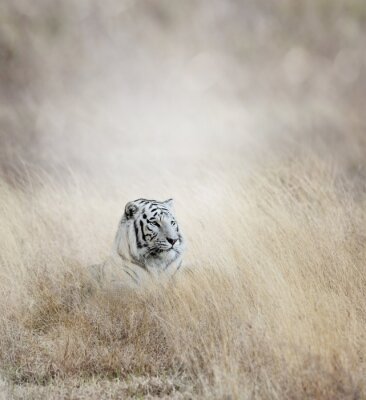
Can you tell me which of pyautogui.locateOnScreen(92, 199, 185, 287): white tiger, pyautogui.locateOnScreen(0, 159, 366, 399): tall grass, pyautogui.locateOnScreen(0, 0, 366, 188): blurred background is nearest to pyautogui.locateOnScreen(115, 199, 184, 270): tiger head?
pyautogui.locateOnScreen(92, 199, 185, 287): white tiger

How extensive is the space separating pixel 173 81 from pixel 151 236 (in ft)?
39.2

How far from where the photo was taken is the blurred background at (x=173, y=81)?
12.7 metres

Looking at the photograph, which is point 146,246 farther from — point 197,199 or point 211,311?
point 197,199

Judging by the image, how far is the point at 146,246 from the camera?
5.14 meters

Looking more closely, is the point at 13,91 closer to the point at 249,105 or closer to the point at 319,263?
the point at 249,105

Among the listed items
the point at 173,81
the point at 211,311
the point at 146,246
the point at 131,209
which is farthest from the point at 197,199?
the point at 173,81

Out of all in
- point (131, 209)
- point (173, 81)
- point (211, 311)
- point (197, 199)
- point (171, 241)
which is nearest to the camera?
point (211, 311)

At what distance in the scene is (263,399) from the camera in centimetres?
373

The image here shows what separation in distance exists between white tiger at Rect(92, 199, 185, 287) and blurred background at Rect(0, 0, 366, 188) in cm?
565

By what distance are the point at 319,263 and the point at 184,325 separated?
1137mm

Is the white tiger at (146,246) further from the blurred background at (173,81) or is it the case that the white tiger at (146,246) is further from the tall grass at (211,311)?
the blurred background at (173,81)

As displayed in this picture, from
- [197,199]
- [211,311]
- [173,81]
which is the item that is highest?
[173,81]

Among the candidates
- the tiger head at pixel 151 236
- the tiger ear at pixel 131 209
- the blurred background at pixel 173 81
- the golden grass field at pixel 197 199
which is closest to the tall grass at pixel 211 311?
the golden grass field at pixel 197 199

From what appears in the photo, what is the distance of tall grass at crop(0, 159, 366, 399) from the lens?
3.98 m
